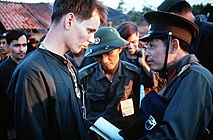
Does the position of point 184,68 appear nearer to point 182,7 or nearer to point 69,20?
point 69,20

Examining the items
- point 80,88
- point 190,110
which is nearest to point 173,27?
point 190,110

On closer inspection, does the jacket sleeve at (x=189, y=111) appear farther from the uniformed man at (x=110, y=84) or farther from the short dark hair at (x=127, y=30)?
the short dark hair at (x=127, y=30)

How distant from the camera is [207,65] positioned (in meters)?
3.12

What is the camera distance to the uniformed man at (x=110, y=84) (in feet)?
9.41

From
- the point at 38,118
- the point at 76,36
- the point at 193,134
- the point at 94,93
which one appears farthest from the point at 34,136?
the point at 94,93

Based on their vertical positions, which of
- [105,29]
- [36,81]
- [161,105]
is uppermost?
[105,29]

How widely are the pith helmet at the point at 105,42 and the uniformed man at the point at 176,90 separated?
32.0 inches

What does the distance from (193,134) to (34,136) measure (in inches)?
43.7

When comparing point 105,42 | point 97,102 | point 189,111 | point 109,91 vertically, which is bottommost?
point 97,102

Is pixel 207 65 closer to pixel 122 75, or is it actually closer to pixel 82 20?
pixel 122 75

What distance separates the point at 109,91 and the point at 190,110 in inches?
59.2

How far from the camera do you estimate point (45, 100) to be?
1587mm

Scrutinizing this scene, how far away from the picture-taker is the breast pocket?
292 cm

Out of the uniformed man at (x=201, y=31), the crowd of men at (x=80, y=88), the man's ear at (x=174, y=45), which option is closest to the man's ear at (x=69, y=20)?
the crowd of men at (x=80, y=88)
